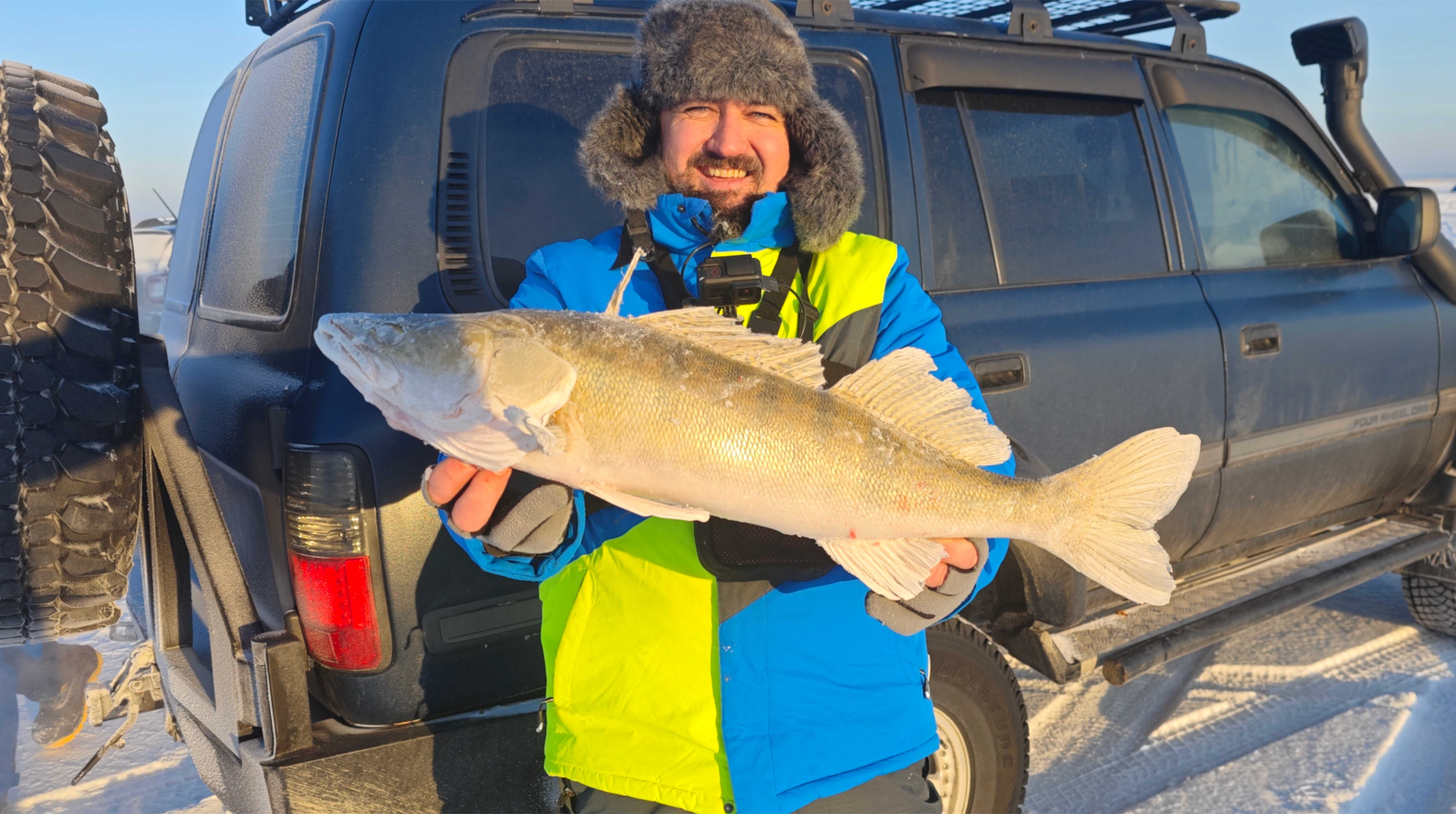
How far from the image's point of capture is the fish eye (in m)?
1.62

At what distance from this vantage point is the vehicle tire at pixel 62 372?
2.08 meters

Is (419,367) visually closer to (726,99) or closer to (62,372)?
(726,99)

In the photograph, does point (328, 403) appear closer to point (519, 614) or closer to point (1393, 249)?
point (519, 614)

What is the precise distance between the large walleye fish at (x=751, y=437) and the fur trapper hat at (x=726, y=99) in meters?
0.43

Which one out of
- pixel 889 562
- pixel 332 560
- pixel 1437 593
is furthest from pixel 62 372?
pixel 1437 593

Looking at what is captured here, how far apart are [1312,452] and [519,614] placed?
10.9 feet

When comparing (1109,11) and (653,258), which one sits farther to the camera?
(1109,11)

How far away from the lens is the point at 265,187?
2615 millimetres

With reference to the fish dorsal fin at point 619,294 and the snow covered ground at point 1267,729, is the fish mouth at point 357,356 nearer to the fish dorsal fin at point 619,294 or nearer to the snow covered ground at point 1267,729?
the fish dorsal fin at point 619,294

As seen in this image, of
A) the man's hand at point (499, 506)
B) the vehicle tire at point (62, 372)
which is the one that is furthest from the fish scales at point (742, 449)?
the vehicle tire at point (62, 372)

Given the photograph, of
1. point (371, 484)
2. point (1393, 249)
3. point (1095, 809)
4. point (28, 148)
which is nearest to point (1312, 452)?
point (1393, 249)

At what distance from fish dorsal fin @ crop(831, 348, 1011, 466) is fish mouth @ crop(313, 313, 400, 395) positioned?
0.79 metres

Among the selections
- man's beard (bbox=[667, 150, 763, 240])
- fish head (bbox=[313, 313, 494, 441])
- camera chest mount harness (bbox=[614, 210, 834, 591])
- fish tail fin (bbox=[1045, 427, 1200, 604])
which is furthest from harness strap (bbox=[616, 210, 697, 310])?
fish tail fin (bbox=[1045, 427, 1200, 604])

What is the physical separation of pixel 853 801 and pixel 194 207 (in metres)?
2.99
